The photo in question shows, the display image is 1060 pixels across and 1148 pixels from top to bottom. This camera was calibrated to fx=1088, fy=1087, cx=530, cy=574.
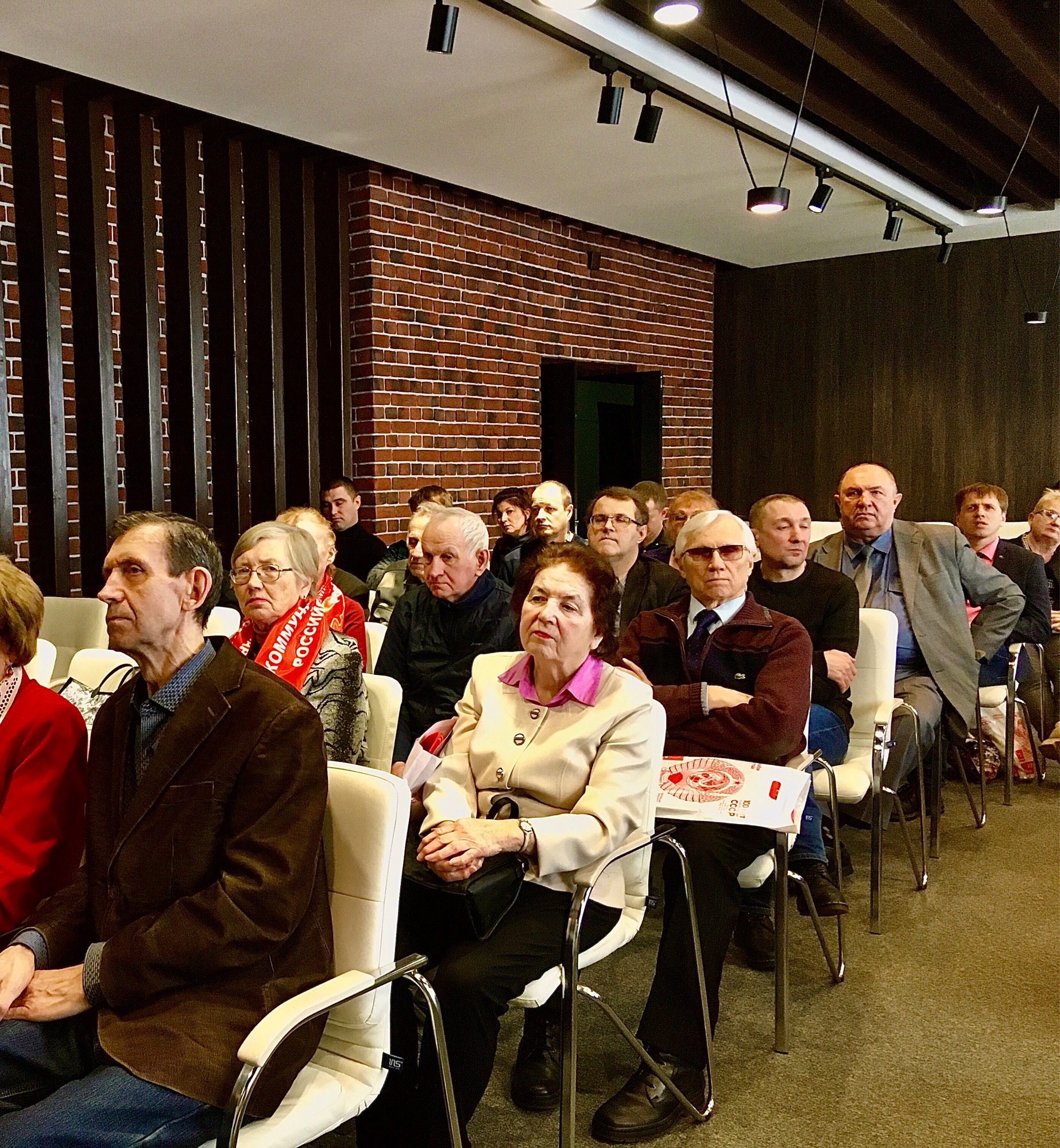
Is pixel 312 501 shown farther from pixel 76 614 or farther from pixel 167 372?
pixel 76 614

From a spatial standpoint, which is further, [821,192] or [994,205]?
[994,205]

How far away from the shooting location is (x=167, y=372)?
219 inches

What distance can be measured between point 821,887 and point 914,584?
4.72 feet

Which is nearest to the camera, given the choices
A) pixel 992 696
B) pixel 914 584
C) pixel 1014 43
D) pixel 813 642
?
pixel 813 642

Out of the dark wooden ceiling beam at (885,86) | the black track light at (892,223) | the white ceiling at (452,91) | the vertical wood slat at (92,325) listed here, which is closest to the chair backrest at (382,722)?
the white ceiling at (452,91)

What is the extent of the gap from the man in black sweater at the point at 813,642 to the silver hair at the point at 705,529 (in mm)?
344

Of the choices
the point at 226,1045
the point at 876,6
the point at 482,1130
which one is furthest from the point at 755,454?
the point at 226,1045

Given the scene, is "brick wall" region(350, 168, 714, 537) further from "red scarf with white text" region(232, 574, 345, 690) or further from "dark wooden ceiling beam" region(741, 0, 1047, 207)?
"red scarf with white text" region(232, 574, 345, 690)

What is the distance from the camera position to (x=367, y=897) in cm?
174

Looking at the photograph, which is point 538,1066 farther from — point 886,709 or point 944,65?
point 944,65

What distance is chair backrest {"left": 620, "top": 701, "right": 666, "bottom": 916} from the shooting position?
90.0 inches

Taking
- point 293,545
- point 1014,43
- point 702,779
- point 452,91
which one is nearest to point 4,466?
point 293,545

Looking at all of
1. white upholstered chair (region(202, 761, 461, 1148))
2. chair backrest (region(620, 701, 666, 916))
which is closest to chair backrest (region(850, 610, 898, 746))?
chair backrest (region(620, 701, 666, 916))

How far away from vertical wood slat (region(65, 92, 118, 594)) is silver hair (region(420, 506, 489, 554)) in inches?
93.5
